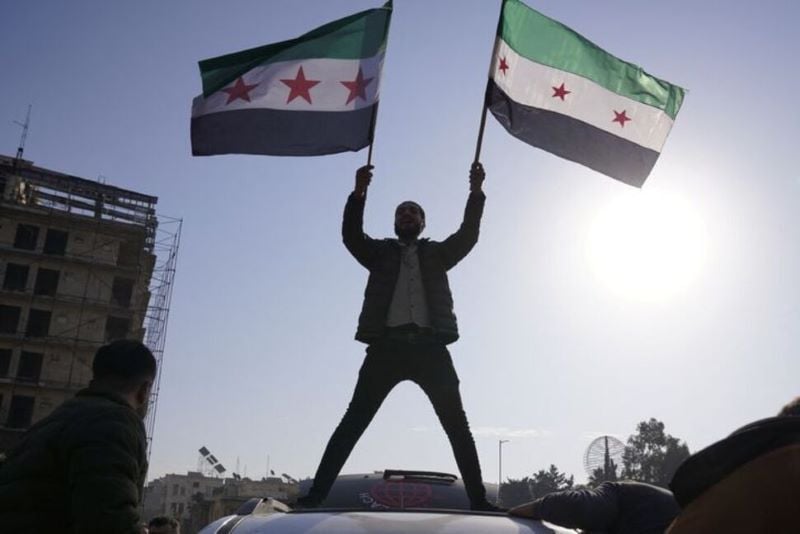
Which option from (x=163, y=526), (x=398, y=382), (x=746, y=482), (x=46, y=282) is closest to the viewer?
(x=746, y=482)

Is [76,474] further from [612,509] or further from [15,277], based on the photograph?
[15,277]

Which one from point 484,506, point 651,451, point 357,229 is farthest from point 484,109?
point 651,451

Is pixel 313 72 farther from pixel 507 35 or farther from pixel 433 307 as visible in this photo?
pixel 433 307

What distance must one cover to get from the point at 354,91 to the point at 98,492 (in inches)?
180

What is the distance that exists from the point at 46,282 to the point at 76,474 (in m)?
48.4

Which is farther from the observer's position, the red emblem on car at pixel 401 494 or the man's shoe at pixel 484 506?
the red emblem on car at pixel 401 494

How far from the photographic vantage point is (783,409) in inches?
98.3

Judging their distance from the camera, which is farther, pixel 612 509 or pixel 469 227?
pixel 469 227

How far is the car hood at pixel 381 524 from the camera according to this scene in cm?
277

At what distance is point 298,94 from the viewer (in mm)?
6848

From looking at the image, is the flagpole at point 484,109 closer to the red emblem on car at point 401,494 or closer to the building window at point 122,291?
the red emblem on car at point 401,494

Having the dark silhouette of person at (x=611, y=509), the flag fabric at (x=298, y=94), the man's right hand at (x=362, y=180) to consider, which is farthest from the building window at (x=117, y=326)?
the dark silhouette of person at (x=611, y=509)

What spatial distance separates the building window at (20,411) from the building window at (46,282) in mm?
6059

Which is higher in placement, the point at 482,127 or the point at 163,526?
A: the point at 482,127
